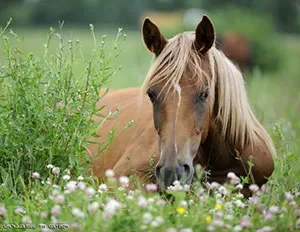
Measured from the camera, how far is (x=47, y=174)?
4344 mm

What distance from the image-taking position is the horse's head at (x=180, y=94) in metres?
3.76

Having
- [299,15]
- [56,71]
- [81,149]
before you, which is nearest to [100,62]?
[56,71]

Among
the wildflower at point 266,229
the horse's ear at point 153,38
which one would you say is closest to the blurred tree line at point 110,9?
Answer: the horse's ear at point 153,38

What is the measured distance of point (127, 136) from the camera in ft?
17.2

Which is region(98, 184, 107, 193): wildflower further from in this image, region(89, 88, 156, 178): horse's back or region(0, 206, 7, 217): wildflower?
region(89, 88, 156, 178): horse's back

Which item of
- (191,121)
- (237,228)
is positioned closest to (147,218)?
(237,228)

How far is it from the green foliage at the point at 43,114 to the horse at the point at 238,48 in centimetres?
1246

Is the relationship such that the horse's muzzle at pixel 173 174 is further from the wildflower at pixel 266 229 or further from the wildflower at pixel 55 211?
the wildflower at pixel 55 211

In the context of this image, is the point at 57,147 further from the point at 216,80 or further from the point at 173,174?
the point at 216,80

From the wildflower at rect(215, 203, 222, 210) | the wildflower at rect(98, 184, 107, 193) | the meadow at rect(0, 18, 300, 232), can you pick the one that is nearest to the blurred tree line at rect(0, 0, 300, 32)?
the meadow at rect(0, 18, 300, 232)

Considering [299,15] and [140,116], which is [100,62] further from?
[299,15]

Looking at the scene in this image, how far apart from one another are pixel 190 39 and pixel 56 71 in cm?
101

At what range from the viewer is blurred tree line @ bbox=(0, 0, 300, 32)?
40.6 meters

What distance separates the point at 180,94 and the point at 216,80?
1.63 feet
